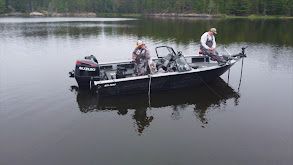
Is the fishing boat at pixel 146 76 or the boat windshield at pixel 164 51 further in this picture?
the boat windshield at pixel 164 51

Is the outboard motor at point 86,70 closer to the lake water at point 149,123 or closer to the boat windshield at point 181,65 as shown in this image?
the lake water at point 149,123

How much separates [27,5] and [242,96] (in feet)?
391

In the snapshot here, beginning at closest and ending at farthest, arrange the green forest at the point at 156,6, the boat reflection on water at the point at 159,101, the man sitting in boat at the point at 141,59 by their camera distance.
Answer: the boat reflection on water at the point at 159,101 < the man sitting in boat at the point at 141,59 < the green forest at the point at 156,6

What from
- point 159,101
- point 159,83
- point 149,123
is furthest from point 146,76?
point 149,123

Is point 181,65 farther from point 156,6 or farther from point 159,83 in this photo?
point 156,6

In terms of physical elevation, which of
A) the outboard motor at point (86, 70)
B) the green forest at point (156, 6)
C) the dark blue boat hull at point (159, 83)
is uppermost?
the green forest at point (156, 6)

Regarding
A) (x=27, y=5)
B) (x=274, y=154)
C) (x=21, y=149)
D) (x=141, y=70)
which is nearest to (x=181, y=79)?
(x=141, y=70)

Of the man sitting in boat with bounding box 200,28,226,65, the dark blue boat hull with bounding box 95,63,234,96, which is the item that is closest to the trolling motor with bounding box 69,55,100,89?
the dark blue boat hull with bounding box 95,63,234,96

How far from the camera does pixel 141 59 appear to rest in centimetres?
1040

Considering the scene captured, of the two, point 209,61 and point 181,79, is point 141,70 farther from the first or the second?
point 209,61

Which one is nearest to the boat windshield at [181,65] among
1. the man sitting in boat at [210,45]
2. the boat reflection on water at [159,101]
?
the boat reflection on water at [159,101]

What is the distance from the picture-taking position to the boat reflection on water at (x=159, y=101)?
29.6ft

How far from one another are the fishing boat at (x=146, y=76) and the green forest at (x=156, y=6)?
232ft

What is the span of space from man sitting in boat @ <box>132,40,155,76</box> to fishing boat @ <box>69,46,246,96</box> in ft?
0.96
